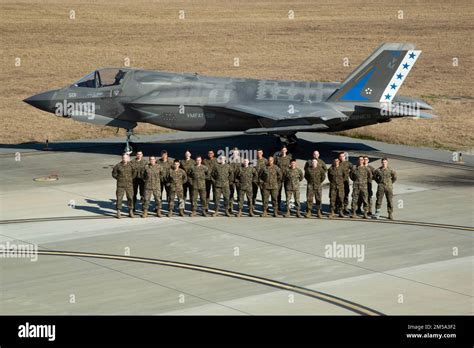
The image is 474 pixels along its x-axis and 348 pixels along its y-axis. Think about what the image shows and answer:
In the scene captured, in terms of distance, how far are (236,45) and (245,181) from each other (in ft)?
152

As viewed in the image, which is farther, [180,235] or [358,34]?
[358,34]

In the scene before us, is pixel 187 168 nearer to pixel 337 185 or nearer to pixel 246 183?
pixel 246 183

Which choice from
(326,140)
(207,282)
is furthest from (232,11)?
(207,282)

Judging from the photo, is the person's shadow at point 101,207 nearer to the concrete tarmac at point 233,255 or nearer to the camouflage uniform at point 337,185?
the concrete tarmac at point 233,255

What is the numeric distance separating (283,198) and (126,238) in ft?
20.3

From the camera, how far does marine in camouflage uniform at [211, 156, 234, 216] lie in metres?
27.1

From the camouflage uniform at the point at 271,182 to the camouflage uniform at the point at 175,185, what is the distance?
217cm

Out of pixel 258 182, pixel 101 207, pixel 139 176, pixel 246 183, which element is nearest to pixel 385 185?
pixel 258 182

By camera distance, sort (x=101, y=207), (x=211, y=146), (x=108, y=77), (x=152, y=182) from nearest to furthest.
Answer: (x=152, y=182), (x=101, y=207), (x=108, y=77), (x=211, y=146)

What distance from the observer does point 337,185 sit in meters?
27.0

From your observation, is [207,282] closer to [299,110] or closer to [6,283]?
[6,283]

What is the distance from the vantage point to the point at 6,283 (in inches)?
825

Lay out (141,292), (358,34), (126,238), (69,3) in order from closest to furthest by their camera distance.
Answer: (141,292)
(126,238)
(358,34)
(69,3)

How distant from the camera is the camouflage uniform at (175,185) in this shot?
26.9 meters
